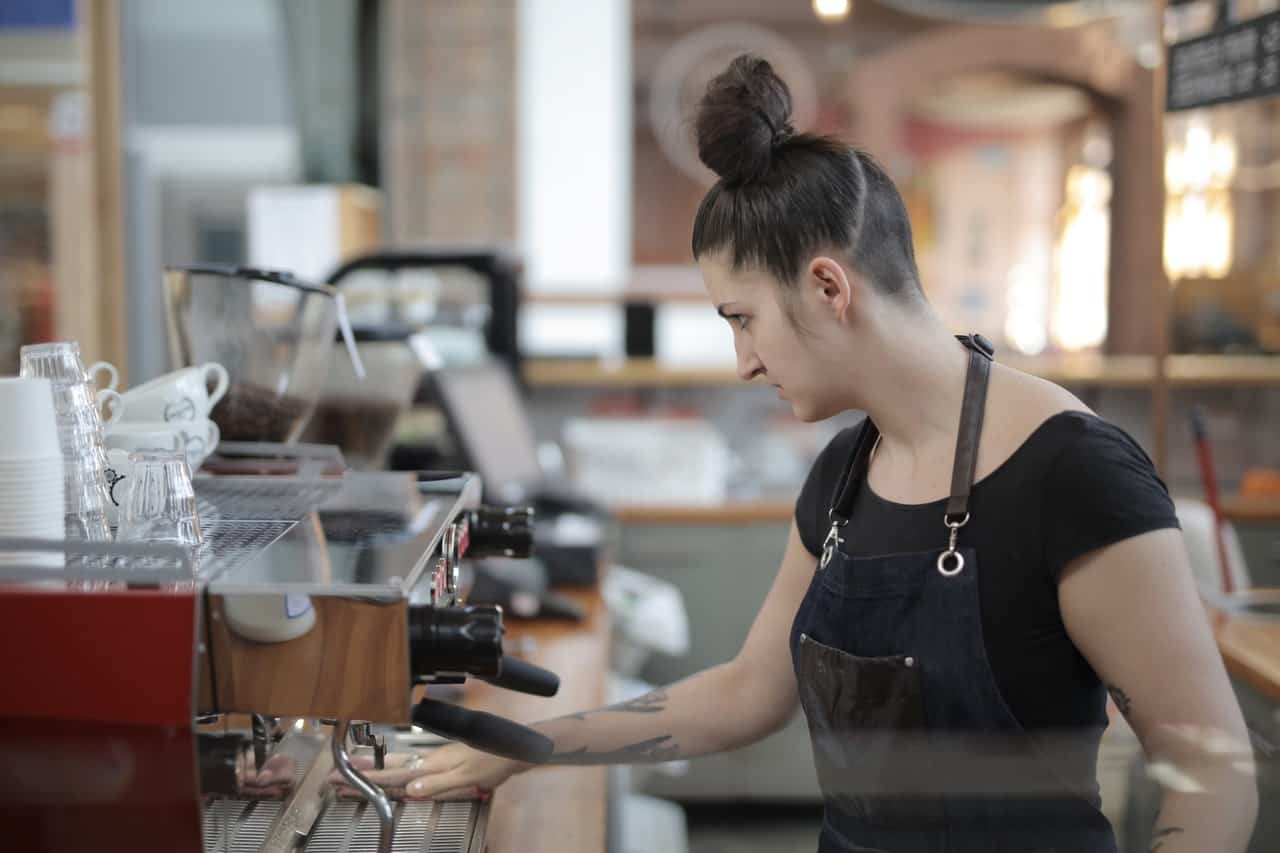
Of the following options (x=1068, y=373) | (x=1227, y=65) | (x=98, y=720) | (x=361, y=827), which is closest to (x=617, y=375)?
(x=1068, y=373)

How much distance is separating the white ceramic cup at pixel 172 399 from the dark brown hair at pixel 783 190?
0.54m

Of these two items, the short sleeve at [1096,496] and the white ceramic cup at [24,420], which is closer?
the white ceramic cup at [24,420]

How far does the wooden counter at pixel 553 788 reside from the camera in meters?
1.15

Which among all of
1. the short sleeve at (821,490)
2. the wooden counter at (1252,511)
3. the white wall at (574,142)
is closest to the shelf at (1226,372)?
the wooden counter at (1252,511)

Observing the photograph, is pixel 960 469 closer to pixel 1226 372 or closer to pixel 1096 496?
pixel 1096 496

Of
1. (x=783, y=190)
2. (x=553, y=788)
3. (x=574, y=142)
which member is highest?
(x=574, y=142)

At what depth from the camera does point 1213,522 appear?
90.7 inches

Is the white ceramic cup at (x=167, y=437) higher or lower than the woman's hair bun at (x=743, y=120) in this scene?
lower

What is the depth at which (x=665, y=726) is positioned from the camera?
127cm

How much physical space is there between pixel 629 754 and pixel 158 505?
20.5 inches

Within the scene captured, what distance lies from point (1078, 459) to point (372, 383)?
3.79 ft

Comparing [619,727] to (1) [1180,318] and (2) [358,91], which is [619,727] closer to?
(1) [1180,318]

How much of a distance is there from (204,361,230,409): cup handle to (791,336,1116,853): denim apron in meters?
0.65

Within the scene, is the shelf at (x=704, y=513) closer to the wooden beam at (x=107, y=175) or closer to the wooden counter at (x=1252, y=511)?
the wooden counter at (x=1252, y=511)
